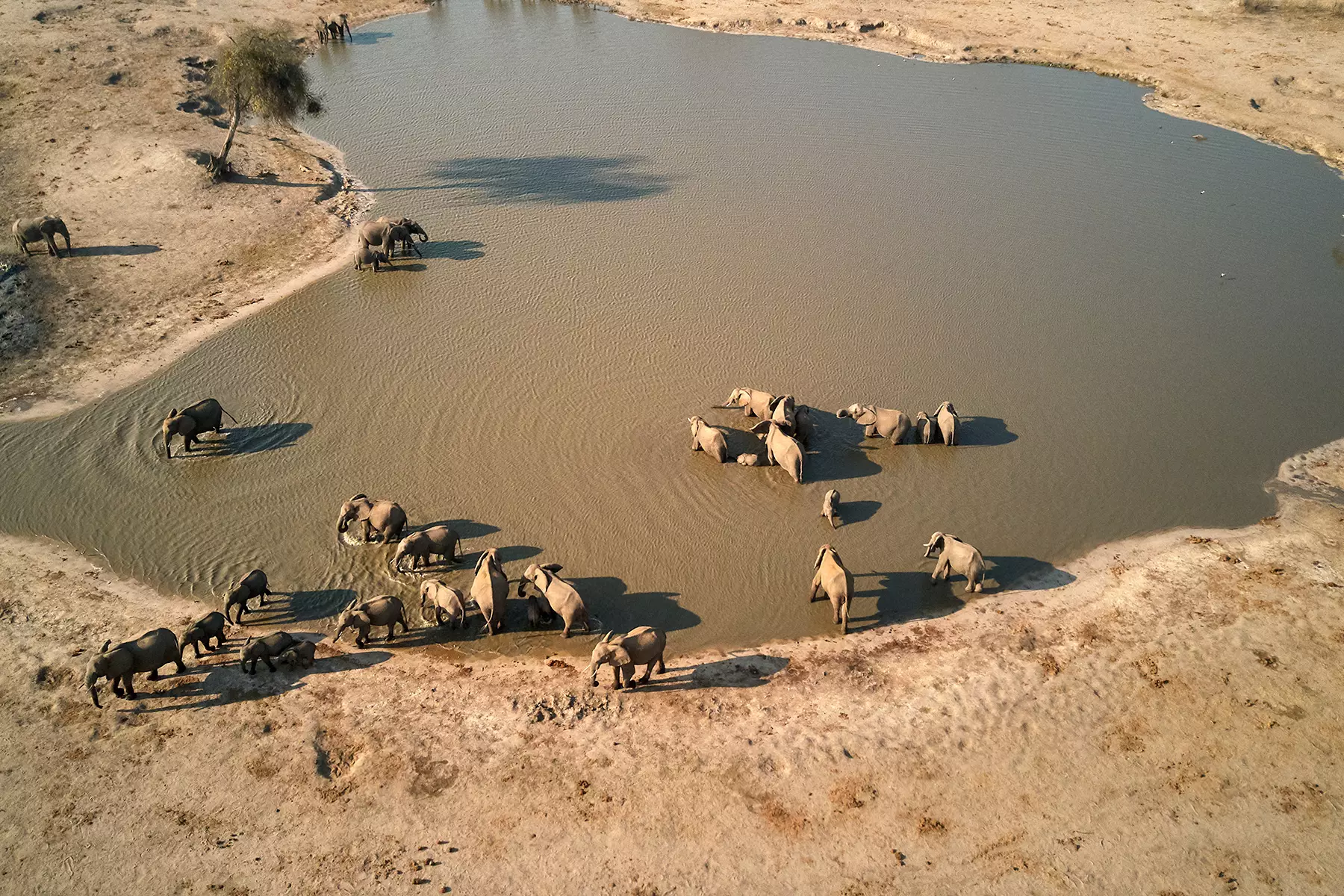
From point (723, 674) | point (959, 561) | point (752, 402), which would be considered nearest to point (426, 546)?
point (723, 674)

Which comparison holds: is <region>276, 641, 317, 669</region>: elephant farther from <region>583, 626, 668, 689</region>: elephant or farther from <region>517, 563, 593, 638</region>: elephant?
<region>583, 626, 668, 689</region>: elephant

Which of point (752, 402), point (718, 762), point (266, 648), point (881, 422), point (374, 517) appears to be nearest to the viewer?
point (718, 762)

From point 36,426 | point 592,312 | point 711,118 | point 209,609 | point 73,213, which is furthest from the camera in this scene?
point 711,118

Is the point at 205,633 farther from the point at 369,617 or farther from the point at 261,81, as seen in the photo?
the point at 261,81

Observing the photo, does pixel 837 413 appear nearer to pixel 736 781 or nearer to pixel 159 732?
pixel 736 781

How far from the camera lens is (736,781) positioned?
1140cm

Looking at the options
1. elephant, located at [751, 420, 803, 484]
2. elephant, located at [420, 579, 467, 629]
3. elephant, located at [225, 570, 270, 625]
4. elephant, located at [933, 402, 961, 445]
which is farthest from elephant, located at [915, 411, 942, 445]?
elephant, located at [225, 570, 270, 625]

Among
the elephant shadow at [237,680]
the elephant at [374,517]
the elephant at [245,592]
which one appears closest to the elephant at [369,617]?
the elephant shadow at [237,680]

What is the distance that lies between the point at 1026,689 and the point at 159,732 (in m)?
11.5

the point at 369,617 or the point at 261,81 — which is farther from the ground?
the point at 261,81

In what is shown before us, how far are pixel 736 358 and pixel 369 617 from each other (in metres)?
9.96

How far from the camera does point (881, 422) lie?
1744 cm

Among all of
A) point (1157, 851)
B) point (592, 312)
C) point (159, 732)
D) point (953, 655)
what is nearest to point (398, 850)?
point (159, 732)

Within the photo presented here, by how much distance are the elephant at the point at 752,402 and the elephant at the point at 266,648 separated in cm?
910
